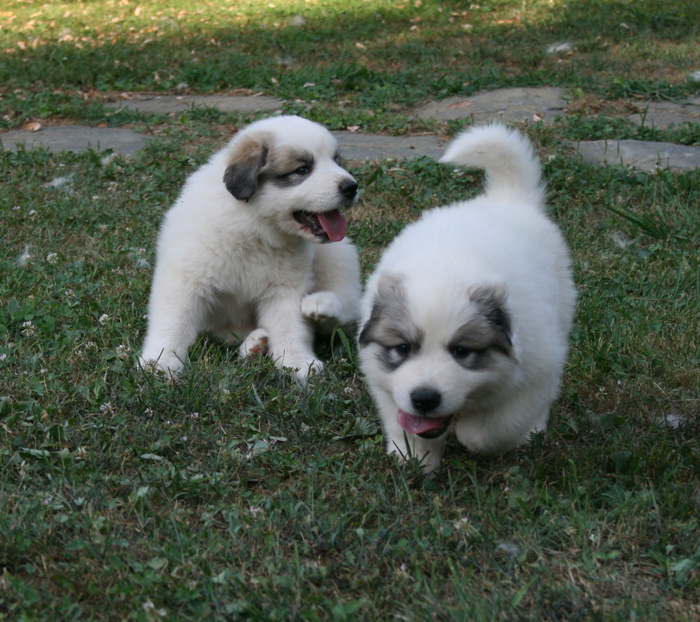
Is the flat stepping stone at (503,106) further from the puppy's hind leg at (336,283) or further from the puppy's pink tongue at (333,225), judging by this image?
the puppy's pink tongue at (333,225)

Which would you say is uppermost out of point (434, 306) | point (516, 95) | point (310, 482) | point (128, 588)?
point (434, 306)

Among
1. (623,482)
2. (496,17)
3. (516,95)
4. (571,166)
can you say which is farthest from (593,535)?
(496,17)

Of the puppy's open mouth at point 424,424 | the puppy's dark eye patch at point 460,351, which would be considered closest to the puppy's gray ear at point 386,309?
the puppy's dark eye patch at point 460,351

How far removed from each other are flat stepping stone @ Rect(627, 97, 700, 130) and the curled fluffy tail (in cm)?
323

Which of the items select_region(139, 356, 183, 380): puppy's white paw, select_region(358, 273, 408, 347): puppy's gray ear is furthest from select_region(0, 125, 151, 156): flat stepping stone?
select_region(358, 273, 408, 347): puppy's gray ear

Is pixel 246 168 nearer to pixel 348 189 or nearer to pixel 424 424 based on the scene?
pixel 348 189

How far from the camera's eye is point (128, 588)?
2.28 m

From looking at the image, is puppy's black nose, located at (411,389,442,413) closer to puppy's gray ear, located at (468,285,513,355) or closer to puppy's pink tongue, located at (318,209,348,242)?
puppy's gray ear, located at (468,285,513,355)

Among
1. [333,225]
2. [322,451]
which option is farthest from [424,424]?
[333,225]

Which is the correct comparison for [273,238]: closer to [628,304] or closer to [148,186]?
[628,304]

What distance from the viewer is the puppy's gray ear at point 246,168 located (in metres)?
3.88

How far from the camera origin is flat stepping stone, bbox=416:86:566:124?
728 cm

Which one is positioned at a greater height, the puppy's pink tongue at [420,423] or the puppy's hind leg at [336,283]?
the puppy's pink tongue at [420,423]

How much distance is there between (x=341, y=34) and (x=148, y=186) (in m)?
5.69
